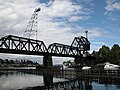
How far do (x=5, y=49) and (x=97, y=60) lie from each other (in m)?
81.7

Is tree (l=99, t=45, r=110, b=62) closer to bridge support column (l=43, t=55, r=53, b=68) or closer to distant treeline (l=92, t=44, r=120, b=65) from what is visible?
distant treeline (l=92, t=44, r=120, b=65)

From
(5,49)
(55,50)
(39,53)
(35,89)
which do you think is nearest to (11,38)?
(5,49)

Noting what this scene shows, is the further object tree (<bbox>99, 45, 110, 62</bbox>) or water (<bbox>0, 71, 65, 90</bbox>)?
tree (<bbox>99, 45, 110, 62</bbox>)

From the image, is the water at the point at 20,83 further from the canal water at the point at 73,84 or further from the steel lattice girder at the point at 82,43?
the steel lattice girder at the point at 82,43

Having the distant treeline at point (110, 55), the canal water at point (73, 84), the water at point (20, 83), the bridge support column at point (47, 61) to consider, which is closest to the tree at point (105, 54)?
the distant treeline at point (110, 55)

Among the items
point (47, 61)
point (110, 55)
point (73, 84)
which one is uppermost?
point (110, 55)

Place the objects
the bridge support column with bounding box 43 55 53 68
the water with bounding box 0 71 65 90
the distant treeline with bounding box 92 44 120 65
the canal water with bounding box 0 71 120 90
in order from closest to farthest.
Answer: the canal water with bounding box 0 71 120 90
the water with bounding box 0 71 65 90
the bridge support column with bounding box 43 55 53 68
the distant treeline with bounding box 92 44 120 65

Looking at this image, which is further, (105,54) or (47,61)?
(105,54)

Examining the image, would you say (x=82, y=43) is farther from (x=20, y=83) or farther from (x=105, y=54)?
(x=20, y=83)

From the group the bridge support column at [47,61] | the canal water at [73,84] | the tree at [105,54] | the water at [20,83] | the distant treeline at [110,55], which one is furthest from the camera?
the tree at [105,54]

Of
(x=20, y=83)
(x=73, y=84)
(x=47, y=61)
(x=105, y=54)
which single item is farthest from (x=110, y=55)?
(x=73, y=84)

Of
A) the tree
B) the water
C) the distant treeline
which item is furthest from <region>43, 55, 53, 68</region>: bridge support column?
the tree

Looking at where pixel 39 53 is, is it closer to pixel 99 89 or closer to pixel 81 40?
pixel 81 40

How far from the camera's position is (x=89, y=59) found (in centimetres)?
15725
